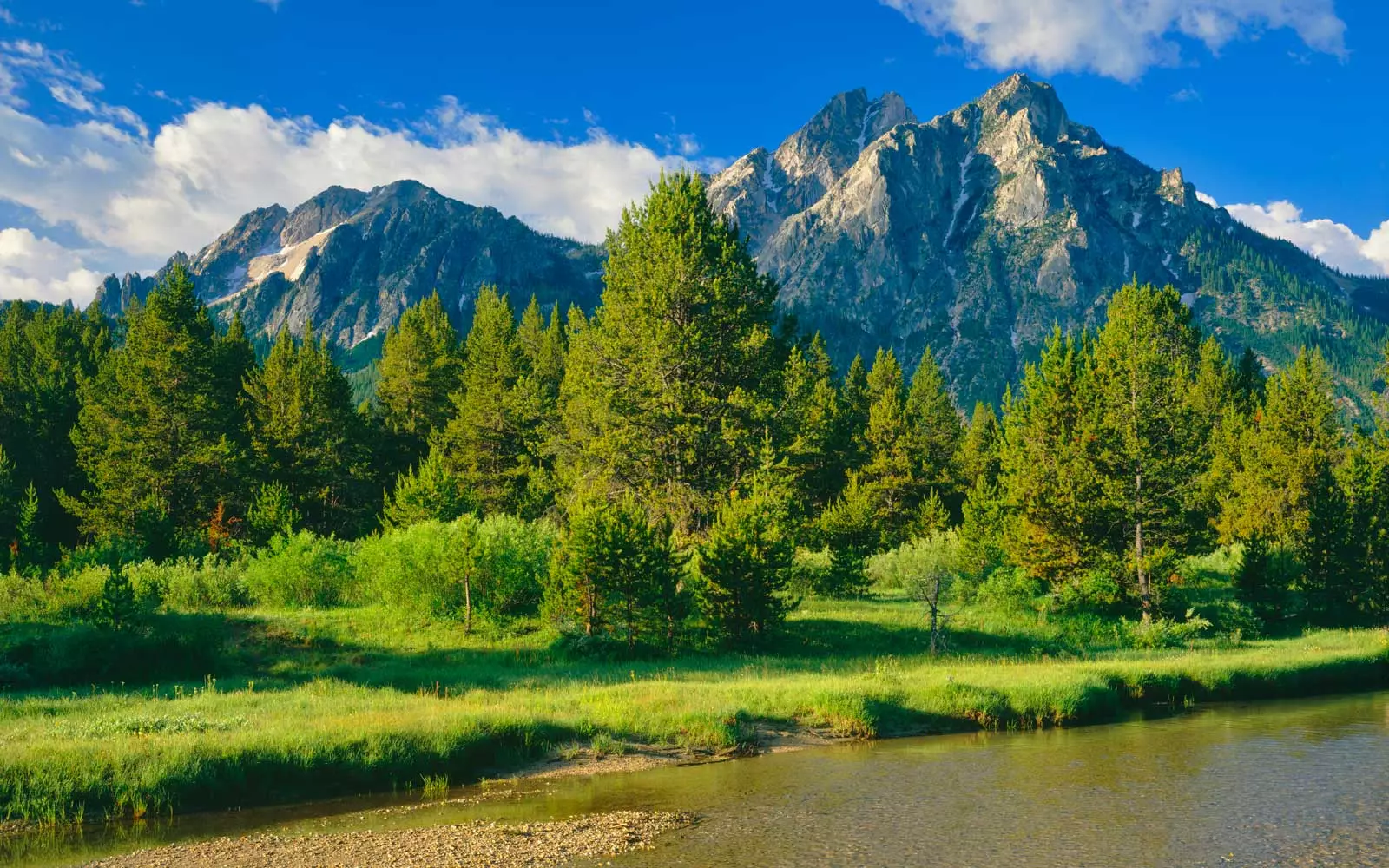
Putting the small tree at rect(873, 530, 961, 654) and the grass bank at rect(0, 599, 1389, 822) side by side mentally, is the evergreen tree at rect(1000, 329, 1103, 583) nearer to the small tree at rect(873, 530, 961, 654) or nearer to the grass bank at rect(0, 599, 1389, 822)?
the small tree at rect(873, 530, 961, 654)

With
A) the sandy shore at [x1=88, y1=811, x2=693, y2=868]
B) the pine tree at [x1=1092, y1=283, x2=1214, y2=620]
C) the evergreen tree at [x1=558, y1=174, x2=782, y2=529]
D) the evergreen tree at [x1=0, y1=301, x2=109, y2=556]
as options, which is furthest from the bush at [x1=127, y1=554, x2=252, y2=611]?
the pine tree at [x1=1092, y1=283, x2=1214, y2=620]

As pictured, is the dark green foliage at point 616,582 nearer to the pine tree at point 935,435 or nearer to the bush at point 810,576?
the bush at point 810,576

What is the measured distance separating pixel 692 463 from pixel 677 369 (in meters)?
4.04

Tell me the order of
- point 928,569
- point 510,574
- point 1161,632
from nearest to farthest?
point 510,574 < point 1161,632 < point 928,569

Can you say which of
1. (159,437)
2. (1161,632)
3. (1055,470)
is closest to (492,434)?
(159,437)

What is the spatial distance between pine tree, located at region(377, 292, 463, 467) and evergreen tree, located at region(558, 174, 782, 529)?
34.0 meters

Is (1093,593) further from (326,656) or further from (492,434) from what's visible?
(492,434)

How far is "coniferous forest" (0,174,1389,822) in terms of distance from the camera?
19.5 metres

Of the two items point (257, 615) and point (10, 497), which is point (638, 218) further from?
point (10, 497)

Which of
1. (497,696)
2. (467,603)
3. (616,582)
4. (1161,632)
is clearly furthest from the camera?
(1161,632)

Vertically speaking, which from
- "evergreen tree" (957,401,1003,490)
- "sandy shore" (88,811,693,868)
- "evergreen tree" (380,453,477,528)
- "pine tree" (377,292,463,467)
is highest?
"pine tree" (377,292,463,467)

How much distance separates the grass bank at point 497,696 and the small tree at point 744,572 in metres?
1.36

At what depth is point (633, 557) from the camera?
92.2ft

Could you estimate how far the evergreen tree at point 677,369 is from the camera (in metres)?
35.8
